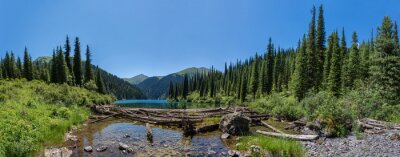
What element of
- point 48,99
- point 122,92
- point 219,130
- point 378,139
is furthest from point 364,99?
point 122,92

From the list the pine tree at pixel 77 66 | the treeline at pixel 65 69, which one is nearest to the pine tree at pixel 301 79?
the treeline at pixel 65 69

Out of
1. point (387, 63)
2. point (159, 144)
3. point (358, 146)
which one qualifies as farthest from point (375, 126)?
point (387, 63)

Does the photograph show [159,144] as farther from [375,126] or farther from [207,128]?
[375,126]

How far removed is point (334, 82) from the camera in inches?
1572

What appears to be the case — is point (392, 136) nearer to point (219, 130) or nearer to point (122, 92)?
point (219, 130)

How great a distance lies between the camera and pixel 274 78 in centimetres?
6669

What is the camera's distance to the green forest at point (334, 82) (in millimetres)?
18359

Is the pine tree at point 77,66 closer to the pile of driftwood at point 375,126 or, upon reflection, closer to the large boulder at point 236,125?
the large boulder at point 236,125

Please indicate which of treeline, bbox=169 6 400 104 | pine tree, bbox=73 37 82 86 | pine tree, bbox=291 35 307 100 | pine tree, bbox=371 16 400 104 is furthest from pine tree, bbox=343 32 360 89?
pine tree, bbox=73 37 82 86

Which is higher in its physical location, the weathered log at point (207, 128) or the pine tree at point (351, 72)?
the pine tree at point (351, 72)

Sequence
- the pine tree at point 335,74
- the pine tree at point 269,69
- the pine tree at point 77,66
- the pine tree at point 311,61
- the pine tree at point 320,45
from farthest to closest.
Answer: the pine tree at point 269,69
the pine tree at point 77,66
the pine tree at point 320,45
the pine tree at point 311,61
the pine tree at point 335,74

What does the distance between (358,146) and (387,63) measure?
67.2ft

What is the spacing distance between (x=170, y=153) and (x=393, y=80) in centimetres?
2573

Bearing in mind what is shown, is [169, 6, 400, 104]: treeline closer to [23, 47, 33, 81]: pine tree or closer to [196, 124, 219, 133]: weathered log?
[196, 124, 219, 133]: weathered log
